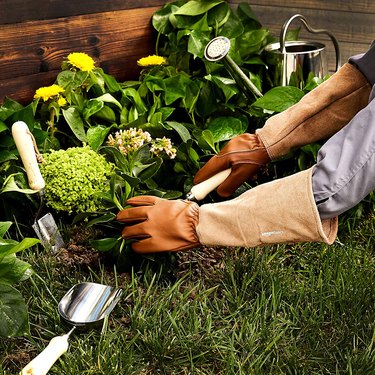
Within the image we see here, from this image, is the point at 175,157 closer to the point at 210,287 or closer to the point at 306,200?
the point at 210,287

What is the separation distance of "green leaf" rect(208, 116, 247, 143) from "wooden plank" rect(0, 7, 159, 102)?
0.59 metres

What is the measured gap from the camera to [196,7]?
2.95 m

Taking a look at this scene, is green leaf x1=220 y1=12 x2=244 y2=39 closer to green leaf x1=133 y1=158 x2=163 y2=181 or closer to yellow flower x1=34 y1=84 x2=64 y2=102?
yellow flower x1=34 y1=84 x2=64 y2=102

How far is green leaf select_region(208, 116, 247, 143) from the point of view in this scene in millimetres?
2484

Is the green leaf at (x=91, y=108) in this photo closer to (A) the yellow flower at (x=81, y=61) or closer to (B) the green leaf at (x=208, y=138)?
(A) the yellow flower at (x=81, y=61)

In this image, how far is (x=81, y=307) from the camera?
1.77m

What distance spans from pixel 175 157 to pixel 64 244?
501 millimetres

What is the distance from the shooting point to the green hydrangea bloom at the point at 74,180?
2.08 m

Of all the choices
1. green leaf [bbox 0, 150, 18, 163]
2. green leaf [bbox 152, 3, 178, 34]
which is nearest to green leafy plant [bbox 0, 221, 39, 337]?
green leaf [bbox 0, 150, 18, 163]

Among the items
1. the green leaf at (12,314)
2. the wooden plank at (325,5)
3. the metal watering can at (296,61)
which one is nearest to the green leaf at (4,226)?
the green leaf at (12,314)

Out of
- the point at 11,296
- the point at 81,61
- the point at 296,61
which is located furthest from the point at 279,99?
the point at 11,296

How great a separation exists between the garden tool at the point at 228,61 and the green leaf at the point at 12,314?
1135 mm

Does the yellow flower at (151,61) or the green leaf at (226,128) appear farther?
the yellow flower at (151,61)

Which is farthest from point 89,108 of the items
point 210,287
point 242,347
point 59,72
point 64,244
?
point 242,347
